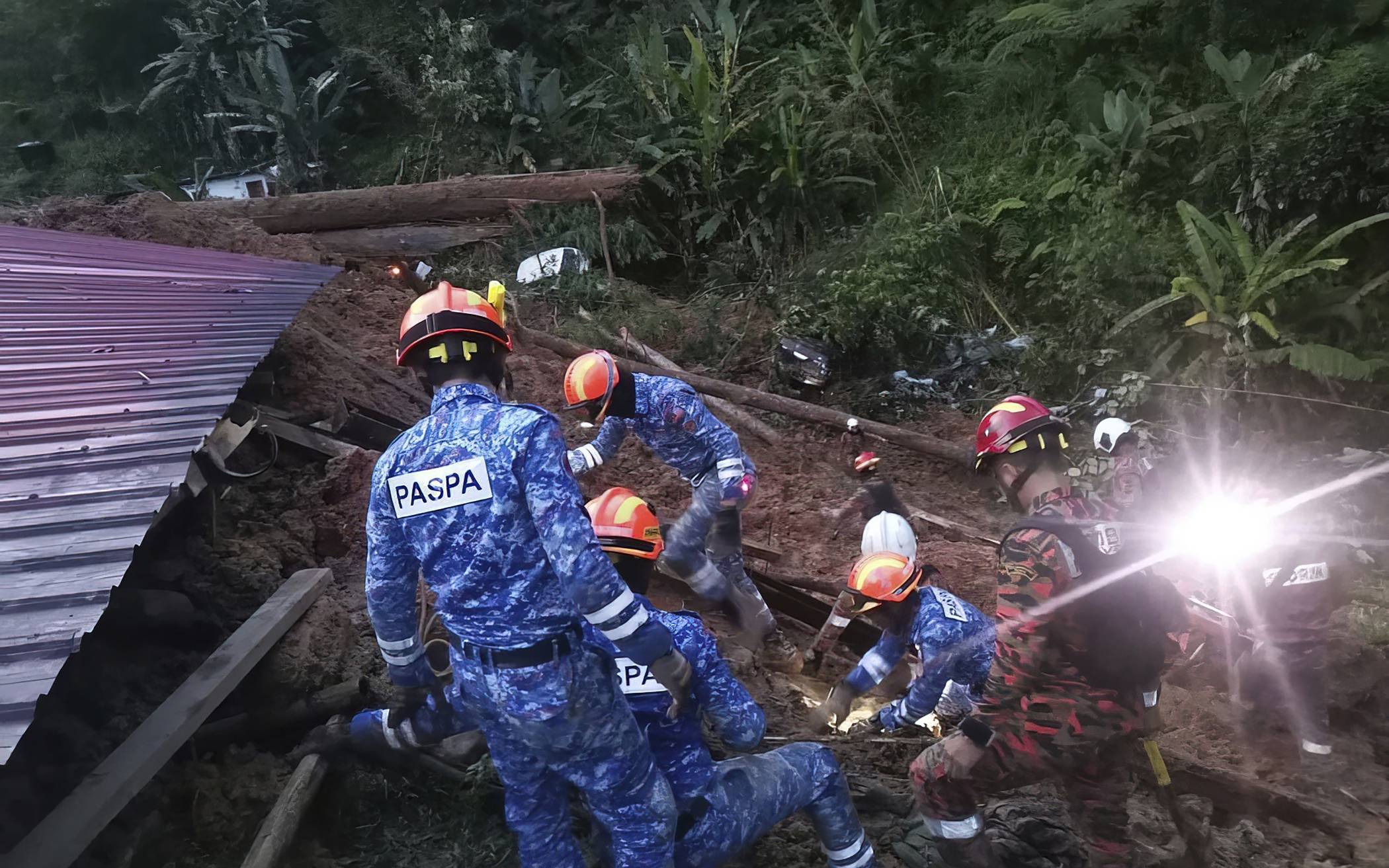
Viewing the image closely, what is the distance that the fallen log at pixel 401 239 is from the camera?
11555 millimetres

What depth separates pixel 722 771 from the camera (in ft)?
11.4

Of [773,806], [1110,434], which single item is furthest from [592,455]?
[1110,434]

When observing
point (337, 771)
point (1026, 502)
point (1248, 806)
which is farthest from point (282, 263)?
point (1248, 806)

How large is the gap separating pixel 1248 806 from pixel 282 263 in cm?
769

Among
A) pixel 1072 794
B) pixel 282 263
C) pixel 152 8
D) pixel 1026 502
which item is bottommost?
pixel 1072 794

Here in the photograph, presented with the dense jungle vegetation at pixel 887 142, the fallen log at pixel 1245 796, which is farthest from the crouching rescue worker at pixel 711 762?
the dense jungle vegetation at pixel 887 142

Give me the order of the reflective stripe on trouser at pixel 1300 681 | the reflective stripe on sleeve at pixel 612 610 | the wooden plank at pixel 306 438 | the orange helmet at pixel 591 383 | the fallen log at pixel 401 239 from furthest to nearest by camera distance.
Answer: the fallen log at pixel 401 239, the wooden plank at pixel 306 438, the orange helmet at pixel 591 383, the reflective stripe on trouser at pixel 1300 681, the reflective stripe on sleeve at pixel 612 610

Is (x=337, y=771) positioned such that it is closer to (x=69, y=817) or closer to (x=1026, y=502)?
(x=69, y=817)

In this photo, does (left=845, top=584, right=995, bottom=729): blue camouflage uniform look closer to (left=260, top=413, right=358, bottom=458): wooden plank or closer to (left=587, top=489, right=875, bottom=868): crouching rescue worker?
(left=587, top=489, right=875, bottom=868): crouching rescue worker

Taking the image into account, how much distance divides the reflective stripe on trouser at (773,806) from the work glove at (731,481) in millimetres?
2407

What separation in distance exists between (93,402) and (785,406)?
6.53 m

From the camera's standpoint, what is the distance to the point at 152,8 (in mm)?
19094

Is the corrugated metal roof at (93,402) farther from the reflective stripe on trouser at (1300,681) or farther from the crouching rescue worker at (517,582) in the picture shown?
the reflective stripe on trouser at (1300,681)

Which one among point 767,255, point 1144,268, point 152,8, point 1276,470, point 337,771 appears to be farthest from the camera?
point 152,8
